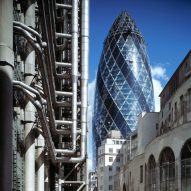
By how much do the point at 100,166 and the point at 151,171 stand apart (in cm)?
8824

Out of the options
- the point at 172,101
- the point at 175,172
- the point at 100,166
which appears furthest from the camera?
the point at 100,166

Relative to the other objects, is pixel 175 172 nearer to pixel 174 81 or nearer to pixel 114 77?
pixel 174 81

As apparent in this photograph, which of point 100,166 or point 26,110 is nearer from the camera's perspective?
point 26,110

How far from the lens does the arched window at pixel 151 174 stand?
5606 centimetres

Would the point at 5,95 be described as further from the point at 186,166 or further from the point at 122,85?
the point at 122,85

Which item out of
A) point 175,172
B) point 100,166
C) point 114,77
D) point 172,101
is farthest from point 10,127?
point 114,77

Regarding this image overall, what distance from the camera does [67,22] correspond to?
83.9ft

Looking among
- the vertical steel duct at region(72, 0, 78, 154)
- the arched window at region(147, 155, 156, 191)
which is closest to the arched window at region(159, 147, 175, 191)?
the arched window at region(147, 155, 156, 191)

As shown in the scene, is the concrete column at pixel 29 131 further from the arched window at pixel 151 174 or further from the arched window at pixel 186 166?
the arched window at pixel 151 174

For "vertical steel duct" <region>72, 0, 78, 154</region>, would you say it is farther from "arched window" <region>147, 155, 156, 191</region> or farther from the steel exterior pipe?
"arched window" <region>147, 155, 156, 191</region>

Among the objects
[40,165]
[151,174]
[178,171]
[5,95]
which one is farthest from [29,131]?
[151,174]

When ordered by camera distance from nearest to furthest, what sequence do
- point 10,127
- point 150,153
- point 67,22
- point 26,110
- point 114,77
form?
1. point 10,127
2. point 26,110
3. point 67,22
4. point 150,153
5. point 114,77

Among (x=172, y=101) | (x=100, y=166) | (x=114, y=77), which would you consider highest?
(x=114, y=77)

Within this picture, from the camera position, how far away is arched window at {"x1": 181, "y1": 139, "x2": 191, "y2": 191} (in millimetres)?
45834
